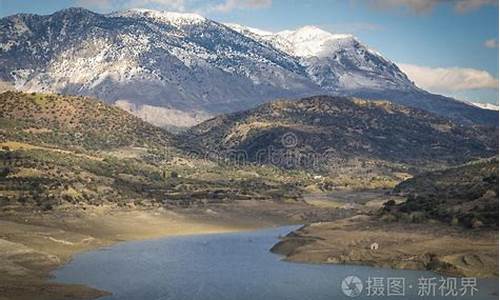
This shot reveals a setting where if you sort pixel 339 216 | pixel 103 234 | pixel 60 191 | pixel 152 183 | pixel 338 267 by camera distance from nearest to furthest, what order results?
pixel 338 267 < pixel 103 234 < pixel 60 191 < pixel 339 216 < pixel 152 183

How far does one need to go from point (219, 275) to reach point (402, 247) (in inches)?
852

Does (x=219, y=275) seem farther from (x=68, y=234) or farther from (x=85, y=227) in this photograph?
(x=85, y=227)

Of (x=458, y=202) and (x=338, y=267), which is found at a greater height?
(x=458, y=202)

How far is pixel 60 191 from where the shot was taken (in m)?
136

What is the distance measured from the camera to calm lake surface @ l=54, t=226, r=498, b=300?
62125 millimetres

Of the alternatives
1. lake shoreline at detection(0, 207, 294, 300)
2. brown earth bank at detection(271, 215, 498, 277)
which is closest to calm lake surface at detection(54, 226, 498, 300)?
brown earth bank at detection(271, 215, 498, 277)

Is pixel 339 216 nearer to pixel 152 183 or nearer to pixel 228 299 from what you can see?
pixel 152 183

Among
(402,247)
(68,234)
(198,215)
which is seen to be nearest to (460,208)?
(402,247)

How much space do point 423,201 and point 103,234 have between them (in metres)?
49.1

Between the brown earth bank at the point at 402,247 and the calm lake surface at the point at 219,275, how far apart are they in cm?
252

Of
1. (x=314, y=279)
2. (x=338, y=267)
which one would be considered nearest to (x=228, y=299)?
(x=314, y=279)

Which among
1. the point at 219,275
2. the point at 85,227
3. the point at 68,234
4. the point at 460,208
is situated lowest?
the point at 219,275

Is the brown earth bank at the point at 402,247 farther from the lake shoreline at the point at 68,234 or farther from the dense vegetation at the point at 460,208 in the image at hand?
the lake shoreline at the point at 68,234

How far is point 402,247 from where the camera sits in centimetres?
8200
